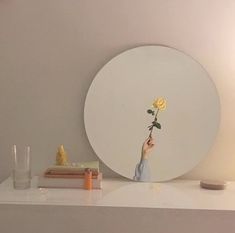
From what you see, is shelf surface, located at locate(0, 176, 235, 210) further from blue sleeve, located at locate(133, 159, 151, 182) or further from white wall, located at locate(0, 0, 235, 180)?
white wall, located at locate(0, 0, 235, 180)

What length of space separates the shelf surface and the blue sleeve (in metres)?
0.03

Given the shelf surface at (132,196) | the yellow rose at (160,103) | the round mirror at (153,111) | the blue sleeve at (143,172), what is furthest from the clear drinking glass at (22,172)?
the yellow rose at (160,103)

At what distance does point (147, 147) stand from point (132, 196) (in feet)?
0.98

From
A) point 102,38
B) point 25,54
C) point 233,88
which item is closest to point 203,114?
point 233,88

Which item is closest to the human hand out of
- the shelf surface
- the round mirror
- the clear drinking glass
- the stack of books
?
the round mirror

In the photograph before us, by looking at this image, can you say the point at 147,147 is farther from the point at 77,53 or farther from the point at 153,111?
the point at 77,53

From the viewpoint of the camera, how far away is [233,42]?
1.68 m

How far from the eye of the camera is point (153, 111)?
168cm

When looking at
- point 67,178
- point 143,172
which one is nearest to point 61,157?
point 67,178

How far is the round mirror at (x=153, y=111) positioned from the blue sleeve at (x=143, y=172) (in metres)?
0.02

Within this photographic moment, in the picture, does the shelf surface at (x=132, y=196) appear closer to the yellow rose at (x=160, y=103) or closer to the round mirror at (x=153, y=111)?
the round mirror at (x=153, y=111)

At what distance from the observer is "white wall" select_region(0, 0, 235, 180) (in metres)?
1.69

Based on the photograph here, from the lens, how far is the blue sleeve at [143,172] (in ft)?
5.38

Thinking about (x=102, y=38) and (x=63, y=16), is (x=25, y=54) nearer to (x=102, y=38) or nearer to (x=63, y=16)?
(x=63, y=16)
